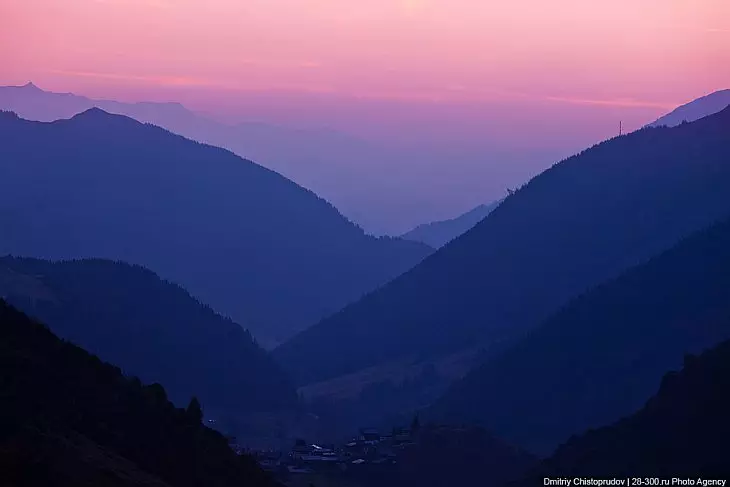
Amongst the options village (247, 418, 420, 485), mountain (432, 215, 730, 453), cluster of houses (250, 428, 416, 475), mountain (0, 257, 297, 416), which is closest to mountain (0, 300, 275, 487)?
village (247, 418, 420, 485)

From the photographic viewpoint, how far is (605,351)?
159500mm

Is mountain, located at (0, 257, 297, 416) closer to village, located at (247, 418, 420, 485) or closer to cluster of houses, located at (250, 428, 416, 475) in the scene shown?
cluster of houses, located at (250, 428, 416, 475)

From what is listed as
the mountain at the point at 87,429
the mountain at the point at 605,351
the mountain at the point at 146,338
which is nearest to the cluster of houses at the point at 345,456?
the mountain at the point at 605,351

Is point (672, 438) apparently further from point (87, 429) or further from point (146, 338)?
point (146, 338)

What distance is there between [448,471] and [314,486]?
14239 mm

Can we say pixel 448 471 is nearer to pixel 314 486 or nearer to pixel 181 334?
pixel 314 486

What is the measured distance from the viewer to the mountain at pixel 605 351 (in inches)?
5758

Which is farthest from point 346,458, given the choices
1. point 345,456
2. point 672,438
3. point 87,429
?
point 87,429

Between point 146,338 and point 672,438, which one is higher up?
point 146,338

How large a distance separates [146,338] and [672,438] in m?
118

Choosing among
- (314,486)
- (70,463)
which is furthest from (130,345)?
(70,463)

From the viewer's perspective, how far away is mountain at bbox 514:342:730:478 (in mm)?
75812

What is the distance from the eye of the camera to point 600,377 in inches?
A: 6038

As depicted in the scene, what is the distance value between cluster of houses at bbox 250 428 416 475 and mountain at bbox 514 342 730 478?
2144 centimetres
